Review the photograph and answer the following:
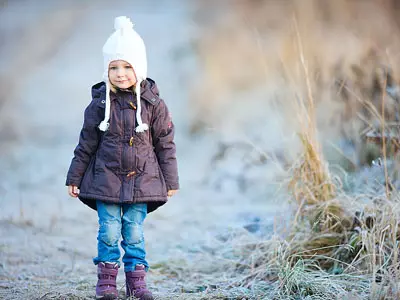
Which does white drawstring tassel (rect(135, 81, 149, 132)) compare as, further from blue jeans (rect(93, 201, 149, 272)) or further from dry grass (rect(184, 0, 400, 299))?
dry grass (rect(184, 0, 400, 299))

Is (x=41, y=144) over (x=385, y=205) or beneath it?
over

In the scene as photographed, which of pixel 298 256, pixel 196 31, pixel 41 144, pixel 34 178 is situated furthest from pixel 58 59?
pixel 298 256

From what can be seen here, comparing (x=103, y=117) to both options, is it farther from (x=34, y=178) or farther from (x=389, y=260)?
(x=34, y=178)

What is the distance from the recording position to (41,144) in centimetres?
845

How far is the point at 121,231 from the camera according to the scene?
10.4ft

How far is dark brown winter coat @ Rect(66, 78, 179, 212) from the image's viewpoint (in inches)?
119

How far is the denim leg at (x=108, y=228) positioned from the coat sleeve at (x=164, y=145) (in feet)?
0.88

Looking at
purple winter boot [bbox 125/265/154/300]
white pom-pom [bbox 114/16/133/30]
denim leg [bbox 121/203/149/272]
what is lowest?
purple winter boot [bbox 125/265/154/300]

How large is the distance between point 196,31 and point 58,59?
94.4 inches

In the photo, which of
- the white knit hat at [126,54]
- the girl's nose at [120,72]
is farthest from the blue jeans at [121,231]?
the girl's nose at [120,72]

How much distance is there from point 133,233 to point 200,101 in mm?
6540

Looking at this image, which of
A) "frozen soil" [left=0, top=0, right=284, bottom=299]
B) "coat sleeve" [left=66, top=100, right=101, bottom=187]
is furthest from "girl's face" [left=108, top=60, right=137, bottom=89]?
"frozen soil" [left=0, top=0, right=284, bottom=299]

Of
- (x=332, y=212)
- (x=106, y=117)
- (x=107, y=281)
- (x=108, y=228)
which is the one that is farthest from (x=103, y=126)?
(x=332, y=212)

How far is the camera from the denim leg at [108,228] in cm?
306
